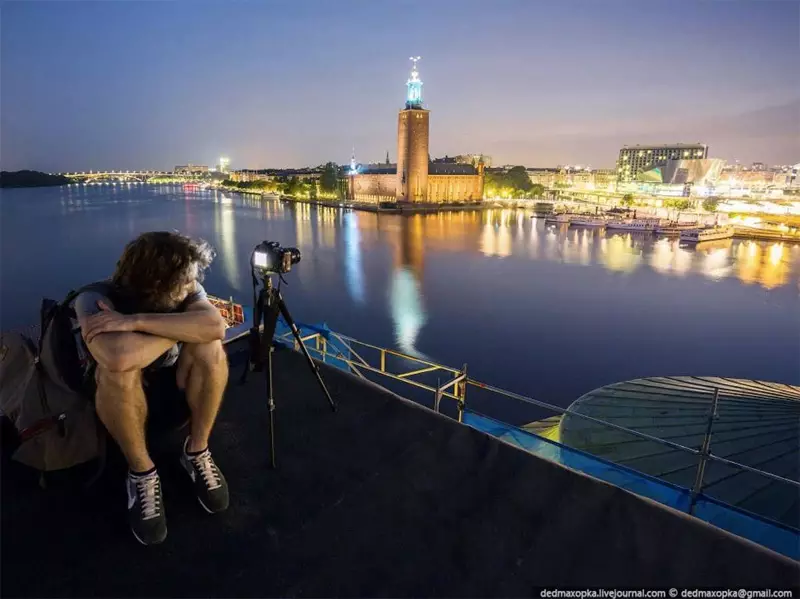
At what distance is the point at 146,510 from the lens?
1.73 metres

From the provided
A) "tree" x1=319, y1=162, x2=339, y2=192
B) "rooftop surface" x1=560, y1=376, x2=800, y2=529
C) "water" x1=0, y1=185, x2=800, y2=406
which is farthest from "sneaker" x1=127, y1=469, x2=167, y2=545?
"tree" x1=319, y1=162, x2=339, y2=192

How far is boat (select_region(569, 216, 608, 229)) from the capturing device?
168 feet

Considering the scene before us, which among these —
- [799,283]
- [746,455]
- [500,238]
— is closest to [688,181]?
[500,238]

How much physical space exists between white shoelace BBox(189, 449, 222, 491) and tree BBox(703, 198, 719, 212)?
7365 centimetres

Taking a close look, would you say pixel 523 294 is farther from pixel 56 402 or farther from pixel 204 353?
pixel 56 402

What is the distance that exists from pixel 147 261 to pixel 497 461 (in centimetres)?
175

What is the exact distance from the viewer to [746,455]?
4883 millimetres

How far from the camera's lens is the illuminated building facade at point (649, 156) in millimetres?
115875

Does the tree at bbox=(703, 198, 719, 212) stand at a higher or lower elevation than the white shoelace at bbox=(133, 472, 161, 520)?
higher

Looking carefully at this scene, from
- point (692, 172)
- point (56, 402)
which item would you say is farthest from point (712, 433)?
point (692, 172)

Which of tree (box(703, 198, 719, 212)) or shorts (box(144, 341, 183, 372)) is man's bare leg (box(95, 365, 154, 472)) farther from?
tree (box(703, 198, 719, 212))

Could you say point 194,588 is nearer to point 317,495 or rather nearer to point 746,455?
point 317,495

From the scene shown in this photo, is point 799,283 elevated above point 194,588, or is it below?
below

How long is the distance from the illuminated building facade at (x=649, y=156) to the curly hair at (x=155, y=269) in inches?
4964
